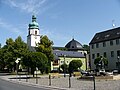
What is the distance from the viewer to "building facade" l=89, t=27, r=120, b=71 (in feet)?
245

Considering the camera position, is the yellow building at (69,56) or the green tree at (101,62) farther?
the yellow building at (69,56)

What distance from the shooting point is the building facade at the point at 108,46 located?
74.8 metres

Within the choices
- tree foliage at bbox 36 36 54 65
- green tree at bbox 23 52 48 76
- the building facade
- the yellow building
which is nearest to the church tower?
the yellow building

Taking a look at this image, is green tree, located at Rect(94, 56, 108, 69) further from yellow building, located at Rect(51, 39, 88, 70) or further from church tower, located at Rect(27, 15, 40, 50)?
church tower, located at Rect(27, 15, 40, 50)

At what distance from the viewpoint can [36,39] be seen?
12519 centimetres

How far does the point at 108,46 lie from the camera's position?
78.1 m

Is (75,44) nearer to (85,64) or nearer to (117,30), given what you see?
(85,64)

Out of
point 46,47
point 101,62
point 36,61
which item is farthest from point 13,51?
point 36,61

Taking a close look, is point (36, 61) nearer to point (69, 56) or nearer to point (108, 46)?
point (108, 46)

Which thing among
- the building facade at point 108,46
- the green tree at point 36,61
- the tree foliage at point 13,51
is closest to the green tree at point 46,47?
the tree foliage at point 13,51

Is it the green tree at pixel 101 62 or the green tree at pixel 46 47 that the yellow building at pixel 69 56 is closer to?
the green tree at pixel 46 47

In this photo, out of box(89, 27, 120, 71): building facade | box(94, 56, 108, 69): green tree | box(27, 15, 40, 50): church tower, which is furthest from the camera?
box(27, 15, 40, 50): church tower

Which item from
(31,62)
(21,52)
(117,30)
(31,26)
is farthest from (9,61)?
(31,26)

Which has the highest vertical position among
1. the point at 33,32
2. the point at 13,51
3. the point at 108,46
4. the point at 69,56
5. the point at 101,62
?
the point at 33,32
